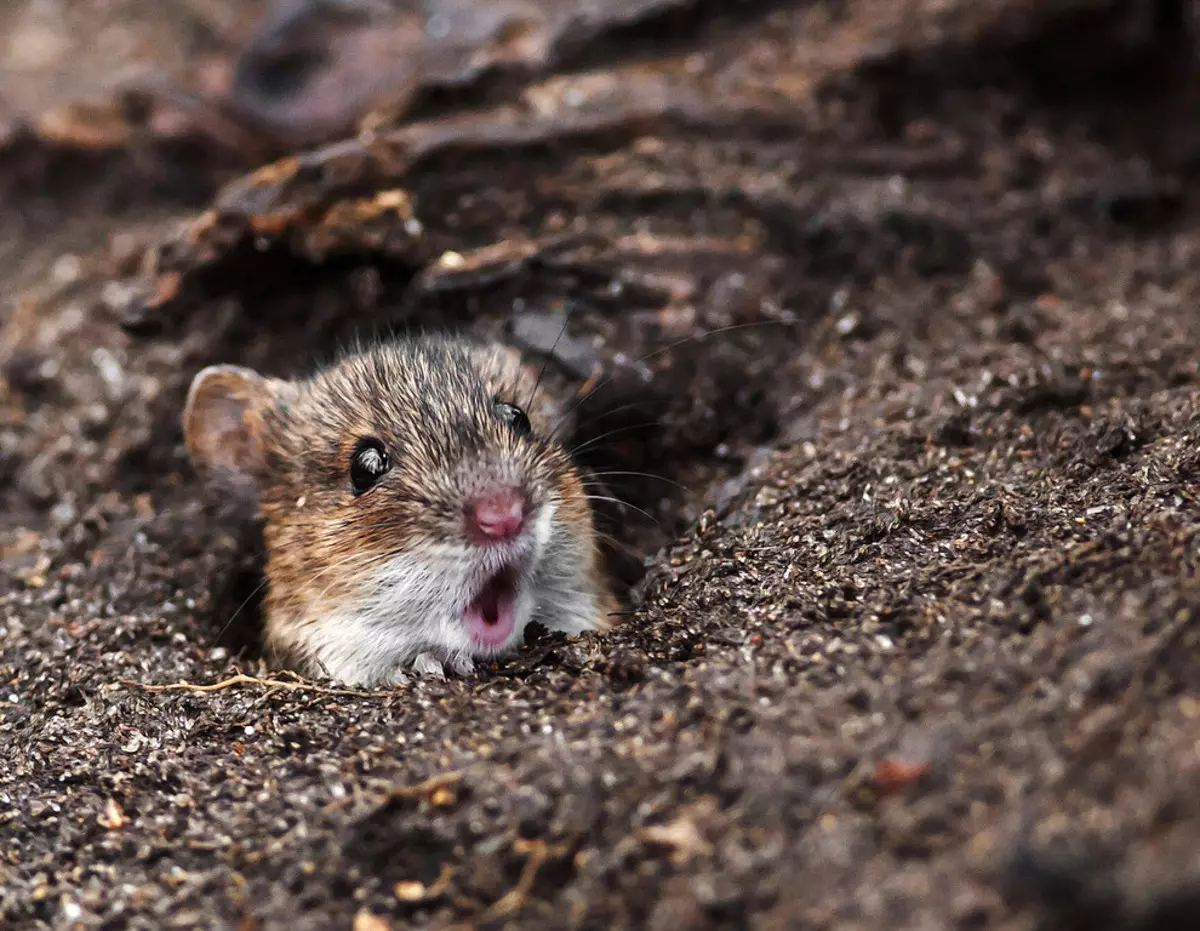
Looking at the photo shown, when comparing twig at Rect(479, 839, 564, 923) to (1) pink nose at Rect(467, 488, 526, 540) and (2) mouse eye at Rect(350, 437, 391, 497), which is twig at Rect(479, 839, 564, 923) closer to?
(1) pink nose at Rect(467, 488, 526, 540)

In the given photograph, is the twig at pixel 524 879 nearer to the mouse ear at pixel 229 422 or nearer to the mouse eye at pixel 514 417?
the mouse eye at pixel 514 417

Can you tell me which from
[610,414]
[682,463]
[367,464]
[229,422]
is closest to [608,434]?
[610,414]

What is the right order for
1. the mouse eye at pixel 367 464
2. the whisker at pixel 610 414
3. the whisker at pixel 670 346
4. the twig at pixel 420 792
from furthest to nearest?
the whisker at pixel 610 414 < the whisker at pixel 670 346 < the mouse eye at pixel 367 464 < the twig at pixel 420 792

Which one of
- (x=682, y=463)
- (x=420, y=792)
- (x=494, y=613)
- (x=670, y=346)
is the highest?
(x=670, y=346)

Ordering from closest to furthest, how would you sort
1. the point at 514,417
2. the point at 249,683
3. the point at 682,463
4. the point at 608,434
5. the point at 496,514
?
the point at 496,514, the point at 249,683, the point at 514,417, the point at 608,434, the point at 682,463

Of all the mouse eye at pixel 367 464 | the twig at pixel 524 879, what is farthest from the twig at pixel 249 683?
the twig at pixel 524 879

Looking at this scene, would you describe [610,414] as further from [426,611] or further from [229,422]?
[229,422]
